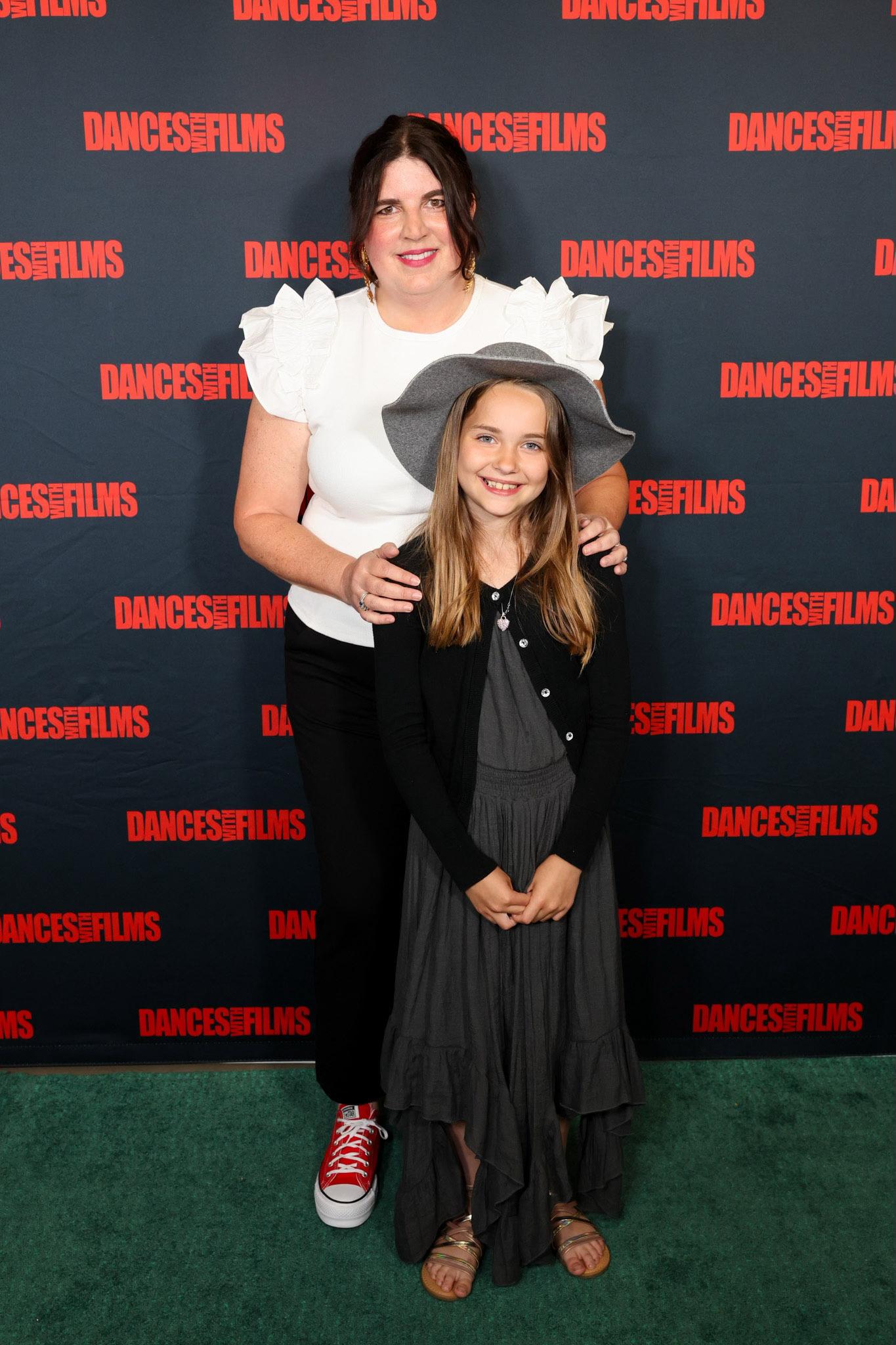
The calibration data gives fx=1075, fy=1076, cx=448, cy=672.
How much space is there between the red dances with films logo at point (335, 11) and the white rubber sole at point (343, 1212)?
2.17 meters

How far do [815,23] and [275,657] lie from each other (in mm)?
1639

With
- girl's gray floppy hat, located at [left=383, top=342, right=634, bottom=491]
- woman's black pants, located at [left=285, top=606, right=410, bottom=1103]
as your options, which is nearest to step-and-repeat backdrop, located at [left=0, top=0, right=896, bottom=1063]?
woman's black pants, located at [left=285, top=606, right=410, bottom=1103]

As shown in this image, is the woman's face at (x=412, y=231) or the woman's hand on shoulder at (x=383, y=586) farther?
the woman's face at (x=412, y=231)

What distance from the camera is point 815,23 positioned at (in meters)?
2.06

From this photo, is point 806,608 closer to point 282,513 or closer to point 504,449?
point 504,449

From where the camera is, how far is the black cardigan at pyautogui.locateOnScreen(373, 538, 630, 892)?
162 centimetres

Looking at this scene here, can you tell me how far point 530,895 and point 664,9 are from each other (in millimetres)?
1679

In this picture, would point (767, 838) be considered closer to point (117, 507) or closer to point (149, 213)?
point (117, 507)

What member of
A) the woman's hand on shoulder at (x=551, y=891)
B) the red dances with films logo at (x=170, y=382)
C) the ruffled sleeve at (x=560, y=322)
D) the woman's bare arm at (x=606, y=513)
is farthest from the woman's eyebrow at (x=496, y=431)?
the red dances with films logo at (x=170, y=382)

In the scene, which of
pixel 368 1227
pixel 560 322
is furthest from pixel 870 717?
pixel 368 1227

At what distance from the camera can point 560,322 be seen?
73.5 inches

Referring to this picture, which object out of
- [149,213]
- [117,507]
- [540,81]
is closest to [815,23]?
[540,81]

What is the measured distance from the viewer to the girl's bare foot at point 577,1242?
1781 mm

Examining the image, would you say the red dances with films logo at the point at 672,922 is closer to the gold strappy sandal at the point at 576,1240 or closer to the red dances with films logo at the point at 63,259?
the gold strappy sandal at the point at 576,1240
